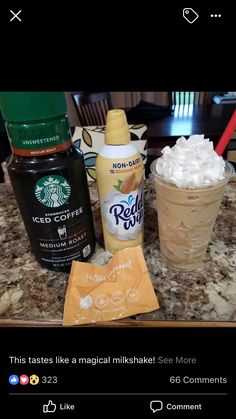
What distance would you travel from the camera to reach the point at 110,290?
0.40 m

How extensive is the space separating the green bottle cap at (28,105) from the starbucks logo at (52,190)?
3.2 inches

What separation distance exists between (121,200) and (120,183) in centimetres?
3

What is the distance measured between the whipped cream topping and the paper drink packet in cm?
14
